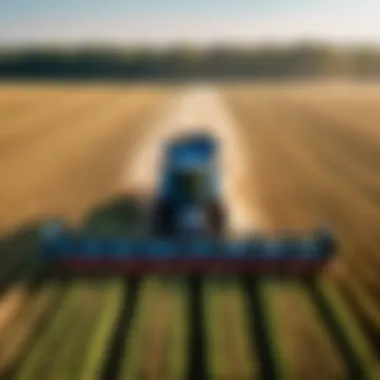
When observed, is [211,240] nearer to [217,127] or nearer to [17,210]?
[17,210]

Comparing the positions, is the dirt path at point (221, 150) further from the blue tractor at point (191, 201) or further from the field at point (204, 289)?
the blue tractor at point (191, 201)

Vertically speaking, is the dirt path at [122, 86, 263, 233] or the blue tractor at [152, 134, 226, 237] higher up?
the dirt path at [122, 86, 263, 233]

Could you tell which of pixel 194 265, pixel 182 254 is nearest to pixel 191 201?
pixel 182 254

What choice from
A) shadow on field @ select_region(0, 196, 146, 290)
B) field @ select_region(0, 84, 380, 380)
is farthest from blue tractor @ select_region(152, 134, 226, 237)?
field @ select_region(0, 84, 380, 380)

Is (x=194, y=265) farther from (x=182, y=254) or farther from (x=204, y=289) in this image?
(x=204, y=289)

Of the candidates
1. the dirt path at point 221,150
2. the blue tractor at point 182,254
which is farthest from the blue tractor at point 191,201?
the blue tractor at point 182,254

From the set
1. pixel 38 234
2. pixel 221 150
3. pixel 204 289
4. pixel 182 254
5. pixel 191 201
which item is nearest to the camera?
pixel 204 289

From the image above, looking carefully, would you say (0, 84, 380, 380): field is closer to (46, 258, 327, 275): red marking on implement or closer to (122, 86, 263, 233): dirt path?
(122, 86, 263, 233): dirt path

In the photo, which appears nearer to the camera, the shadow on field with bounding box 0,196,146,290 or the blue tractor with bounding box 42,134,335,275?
the blue tractor with bounding box 42,134,335,275
